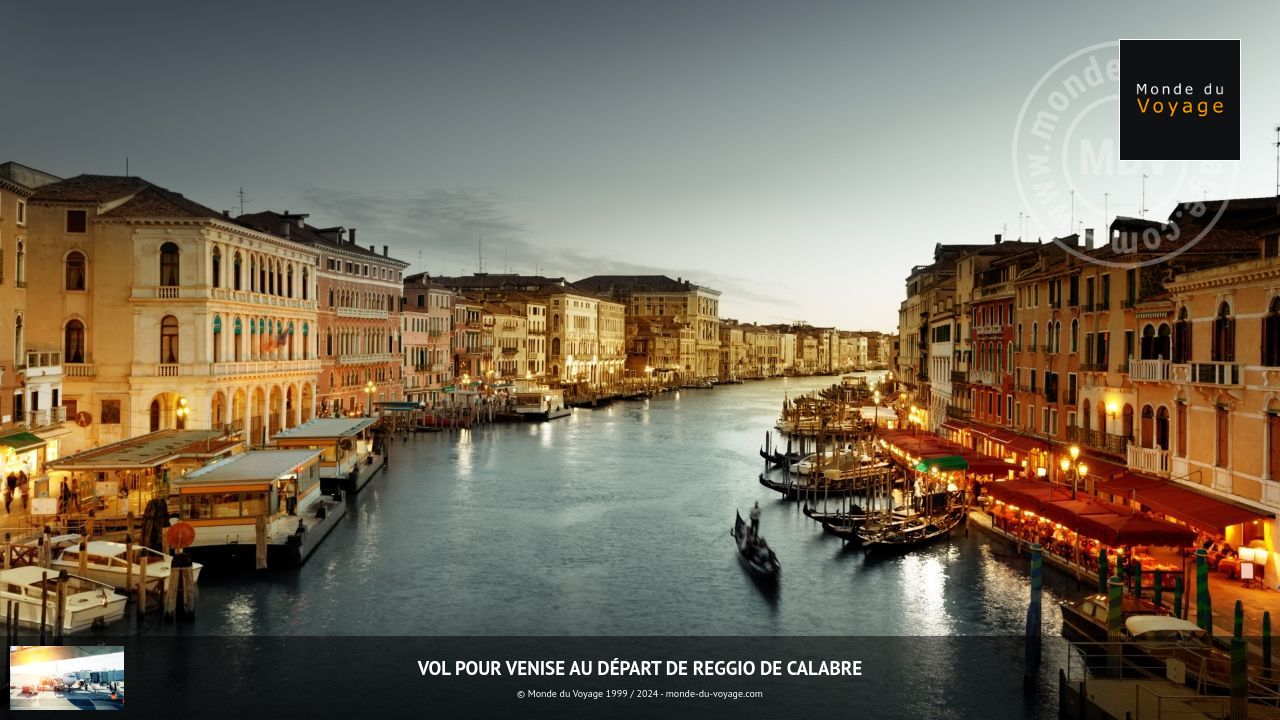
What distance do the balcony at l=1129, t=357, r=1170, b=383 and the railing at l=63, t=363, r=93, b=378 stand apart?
2524 cm

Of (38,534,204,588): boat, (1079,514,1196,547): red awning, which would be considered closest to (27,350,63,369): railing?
(38,534,204,588): boat

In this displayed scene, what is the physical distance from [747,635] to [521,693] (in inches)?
152

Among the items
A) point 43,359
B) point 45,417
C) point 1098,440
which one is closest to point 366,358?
point 43,359

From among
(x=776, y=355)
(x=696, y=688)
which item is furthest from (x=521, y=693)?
(x=776, y=355)

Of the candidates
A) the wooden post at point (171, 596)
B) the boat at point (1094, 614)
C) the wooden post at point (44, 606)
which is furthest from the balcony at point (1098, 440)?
the wooden post at point (44, 606)

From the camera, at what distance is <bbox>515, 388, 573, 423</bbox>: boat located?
54.8m

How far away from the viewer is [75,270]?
85.6 feet

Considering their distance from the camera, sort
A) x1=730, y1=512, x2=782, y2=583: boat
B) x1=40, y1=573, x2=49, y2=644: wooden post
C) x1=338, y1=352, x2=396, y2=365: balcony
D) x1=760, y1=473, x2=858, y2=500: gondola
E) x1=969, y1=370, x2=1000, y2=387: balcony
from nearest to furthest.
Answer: x1=40, y1=573, x2=49, y2=644: wooden post
x1=730, y1=512, x2=782, y2=583: boat
x1=969, y1=370, x2=1000, y2=387: balcony
x1=760, y1=473, x2=858, y2=500: gondola
x1=338, y1=352, x2=396, y2=365: balcony

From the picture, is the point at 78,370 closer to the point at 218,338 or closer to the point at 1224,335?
the point at 218,338

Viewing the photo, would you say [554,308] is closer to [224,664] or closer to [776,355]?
[224,664]

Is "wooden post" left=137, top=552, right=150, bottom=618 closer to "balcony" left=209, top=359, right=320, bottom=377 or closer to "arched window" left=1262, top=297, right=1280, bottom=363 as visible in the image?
"balcony" left=209, top=359, right=320, bottom=377

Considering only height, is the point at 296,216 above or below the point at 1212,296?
above

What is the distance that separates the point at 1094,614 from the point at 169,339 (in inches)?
956

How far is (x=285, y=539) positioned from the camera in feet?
58.3
